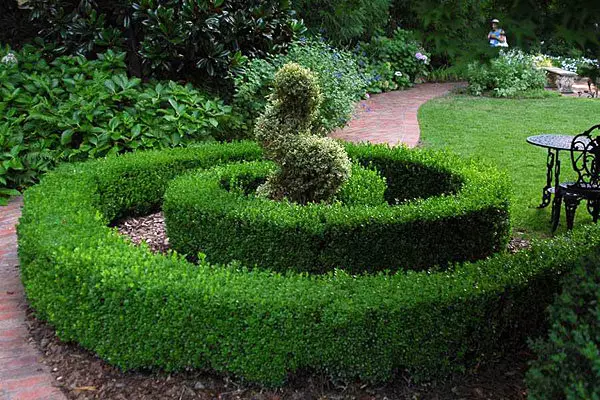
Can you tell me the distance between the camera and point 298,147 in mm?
5086

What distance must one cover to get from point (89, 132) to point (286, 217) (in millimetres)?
3584

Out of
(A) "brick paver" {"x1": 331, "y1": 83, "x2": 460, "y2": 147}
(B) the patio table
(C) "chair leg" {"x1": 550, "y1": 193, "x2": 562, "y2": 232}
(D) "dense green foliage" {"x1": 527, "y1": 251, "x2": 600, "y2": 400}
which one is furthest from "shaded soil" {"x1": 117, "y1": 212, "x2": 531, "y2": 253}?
(A) "brick paver" {"x1": 331, "y1": 83, "x2": 460, "y2": 147}

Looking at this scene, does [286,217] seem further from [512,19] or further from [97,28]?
[97,28]

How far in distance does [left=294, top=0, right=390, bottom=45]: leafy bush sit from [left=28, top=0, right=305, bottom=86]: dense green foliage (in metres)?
4.72

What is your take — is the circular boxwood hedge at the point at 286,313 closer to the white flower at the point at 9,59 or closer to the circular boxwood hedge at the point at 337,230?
the circular boxwood hedge at the point at 337,230

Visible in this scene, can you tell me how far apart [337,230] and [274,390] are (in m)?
1.31

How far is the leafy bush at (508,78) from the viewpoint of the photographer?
13.8 meters

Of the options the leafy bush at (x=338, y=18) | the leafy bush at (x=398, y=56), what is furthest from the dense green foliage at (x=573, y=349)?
the leafy bush at (x=398, y=56)

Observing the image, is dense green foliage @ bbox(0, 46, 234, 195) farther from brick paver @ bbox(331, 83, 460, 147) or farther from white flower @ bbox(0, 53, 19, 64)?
brick paver @ bbox(331, 83, 460, 147)

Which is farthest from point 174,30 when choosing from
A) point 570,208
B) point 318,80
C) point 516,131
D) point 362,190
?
point 516,131

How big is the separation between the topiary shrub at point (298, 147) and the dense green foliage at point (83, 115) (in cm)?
212

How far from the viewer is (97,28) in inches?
337

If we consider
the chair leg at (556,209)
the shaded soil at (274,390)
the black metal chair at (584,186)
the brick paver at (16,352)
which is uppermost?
the black metal chair at (584,186)

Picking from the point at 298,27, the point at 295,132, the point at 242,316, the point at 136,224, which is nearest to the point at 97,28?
the point at 298,27
